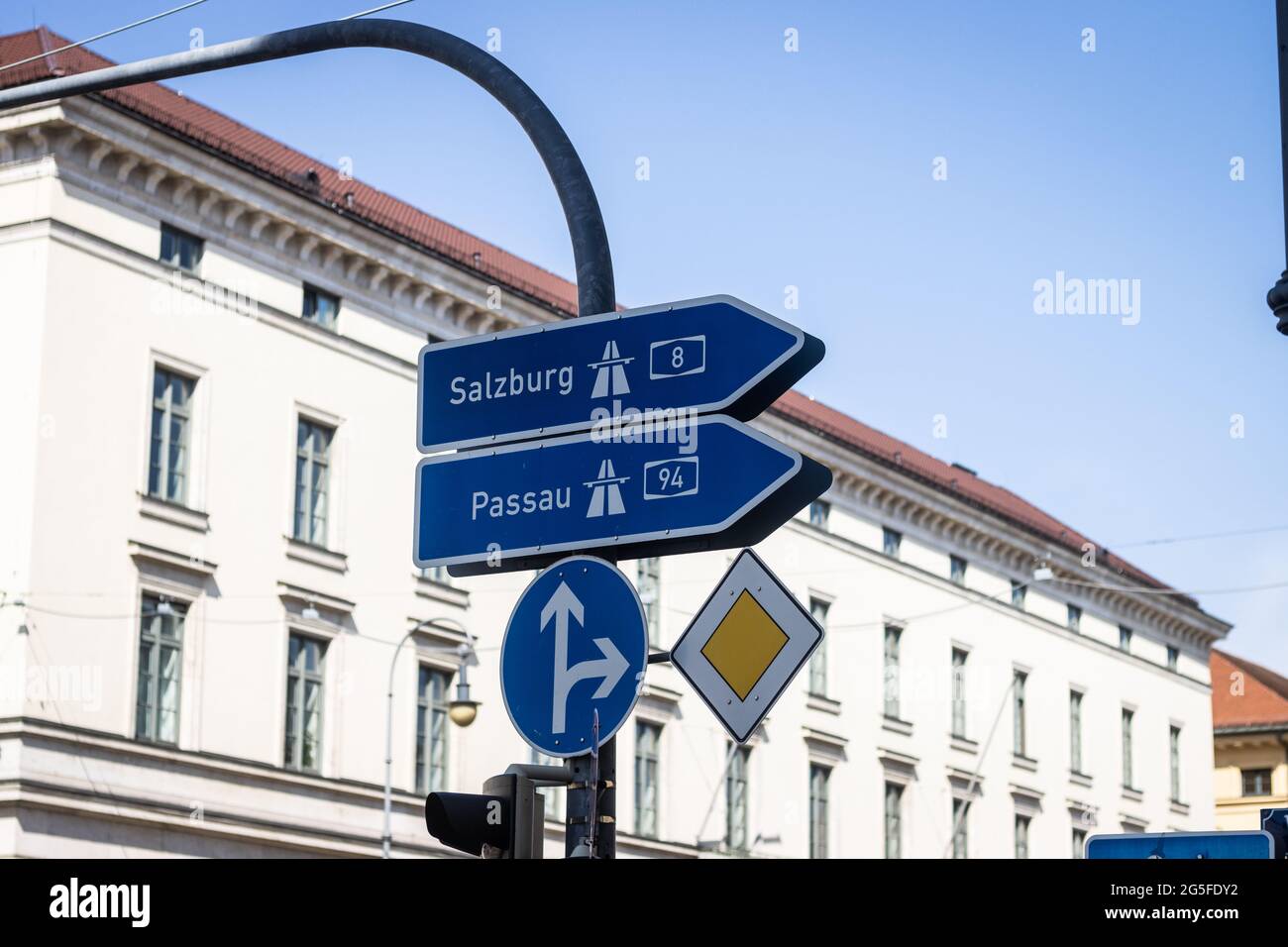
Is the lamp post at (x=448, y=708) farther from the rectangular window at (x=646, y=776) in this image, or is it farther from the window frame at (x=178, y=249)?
the window frame at (x=178, y=249)

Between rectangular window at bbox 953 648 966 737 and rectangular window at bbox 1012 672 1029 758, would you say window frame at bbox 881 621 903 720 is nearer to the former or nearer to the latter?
rectangular window at bbox 953 648 966 737

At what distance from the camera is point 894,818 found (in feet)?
168

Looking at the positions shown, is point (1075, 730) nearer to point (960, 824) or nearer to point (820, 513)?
point (960, 824)

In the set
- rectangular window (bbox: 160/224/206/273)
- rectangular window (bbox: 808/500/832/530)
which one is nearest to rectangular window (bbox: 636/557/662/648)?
rectangular window (bbox: 808/500/832/530)

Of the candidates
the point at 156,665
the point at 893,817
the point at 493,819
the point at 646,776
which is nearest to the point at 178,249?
the point at 156,665

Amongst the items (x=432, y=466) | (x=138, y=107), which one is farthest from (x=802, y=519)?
(x=432, y=466)

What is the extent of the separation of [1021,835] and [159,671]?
3046cm

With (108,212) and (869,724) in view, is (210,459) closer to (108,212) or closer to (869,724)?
(108,212)

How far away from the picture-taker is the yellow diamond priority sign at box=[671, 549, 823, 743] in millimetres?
6848

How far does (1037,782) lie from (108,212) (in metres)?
33.7

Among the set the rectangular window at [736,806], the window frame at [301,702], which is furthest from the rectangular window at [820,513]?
the window frame at [301,702]

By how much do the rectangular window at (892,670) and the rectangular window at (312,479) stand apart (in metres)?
19.5

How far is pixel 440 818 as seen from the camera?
6805 millimetres

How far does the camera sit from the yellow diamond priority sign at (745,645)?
685 centimetres
